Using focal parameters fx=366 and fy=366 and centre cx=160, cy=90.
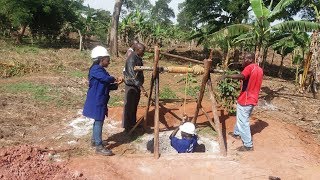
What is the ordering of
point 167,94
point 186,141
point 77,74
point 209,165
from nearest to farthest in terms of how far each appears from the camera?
point 209,165 → point 186,141 → point 167,94 → point 77,74

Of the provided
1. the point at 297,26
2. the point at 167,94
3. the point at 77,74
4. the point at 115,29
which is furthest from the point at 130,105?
the point at 115,29

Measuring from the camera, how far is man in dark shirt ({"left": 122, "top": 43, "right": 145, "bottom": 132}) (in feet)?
22.0

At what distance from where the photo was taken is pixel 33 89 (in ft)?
31.9

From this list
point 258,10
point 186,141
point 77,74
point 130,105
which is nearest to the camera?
point 186,141

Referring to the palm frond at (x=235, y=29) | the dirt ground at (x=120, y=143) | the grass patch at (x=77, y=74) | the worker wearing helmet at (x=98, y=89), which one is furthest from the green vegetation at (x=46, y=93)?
the palm frond at (x=235, y=29)

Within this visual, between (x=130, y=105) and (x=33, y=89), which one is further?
(x=33, y=89)

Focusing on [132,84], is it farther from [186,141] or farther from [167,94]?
[167,94]

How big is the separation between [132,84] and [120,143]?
3.68 ft

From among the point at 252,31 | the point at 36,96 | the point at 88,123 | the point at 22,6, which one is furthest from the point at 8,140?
the point at 22,6

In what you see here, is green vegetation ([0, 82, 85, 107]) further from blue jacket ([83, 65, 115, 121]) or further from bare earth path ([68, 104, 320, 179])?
bare earth path ([68, 104, 320, 179])

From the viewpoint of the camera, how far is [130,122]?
719 cm

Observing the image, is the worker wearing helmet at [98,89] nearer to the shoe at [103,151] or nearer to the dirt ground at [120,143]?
the shoe at [103,151]

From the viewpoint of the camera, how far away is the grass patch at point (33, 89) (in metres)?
9.11

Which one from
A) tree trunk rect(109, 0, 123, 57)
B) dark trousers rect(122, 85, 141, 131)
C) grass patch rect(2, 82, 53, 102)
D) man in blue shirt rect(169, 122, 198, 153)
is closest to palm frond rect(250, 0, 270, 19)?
dark trousers rect(122, 85, 141, 131)
